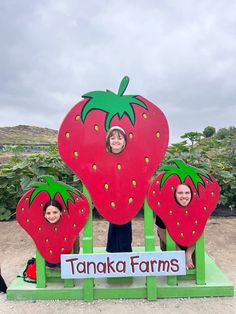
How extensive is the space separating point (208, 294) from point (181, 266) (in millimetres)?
358

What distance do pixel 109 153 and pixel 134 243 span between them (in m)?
2.02

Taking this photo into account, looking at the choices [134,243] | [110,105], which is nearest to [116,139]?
[110,105]

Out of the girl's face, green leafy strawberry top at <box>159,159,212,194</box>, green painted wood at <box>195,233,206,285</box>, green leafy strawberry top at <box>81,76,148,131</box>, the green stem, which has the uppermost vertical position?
the green stem

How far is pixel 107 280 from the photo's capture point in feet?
9.79

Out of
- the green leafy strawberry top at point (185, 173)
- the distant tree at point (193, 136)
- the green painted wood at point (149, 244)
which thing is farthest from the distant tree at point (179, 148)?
the green painted wood at point (149, 244)

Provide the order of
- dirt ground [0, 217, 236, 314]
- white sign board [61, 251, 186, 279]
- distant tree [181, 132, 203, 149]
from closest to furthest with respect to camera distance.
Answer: dirt ground [0, 217, 236, 314] < white sign board [61, 251, 186, 279] < distant tree [181, 132, 203, 149]

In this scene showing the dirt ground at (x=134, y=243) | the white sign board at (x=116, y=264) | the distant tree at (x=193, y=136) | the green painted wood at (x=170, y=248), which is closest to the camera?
the dirt ground at (x=134, y=243)

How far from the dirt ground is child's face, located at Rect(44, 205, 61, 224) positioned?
71 centimetres

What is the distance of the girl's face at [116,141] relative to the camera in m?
2.76

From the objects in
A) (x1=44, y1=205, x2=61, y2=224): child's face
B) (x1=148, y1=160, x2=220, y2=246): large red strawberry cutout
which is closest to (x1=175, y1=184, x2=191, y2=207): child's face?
(x1=148, y1=160, x2=220, y2=246): large red strawberry cutout

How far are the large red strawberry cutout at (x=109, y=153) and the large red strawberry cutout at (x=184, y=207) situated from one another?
18 centimetres

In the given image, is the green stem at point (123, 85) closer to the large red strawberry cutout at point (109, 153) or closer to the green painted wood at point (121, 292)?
the large red strawberry cutout at point (109, 153)

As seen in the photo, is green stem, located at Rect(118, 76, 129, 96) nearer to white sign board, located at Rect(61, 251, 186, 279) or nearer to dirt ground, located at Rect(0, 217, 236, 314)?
white sign board, located at Rect(61, 251, 186, 279)

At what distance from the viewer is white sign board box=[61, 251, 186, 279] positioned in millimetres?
2756
